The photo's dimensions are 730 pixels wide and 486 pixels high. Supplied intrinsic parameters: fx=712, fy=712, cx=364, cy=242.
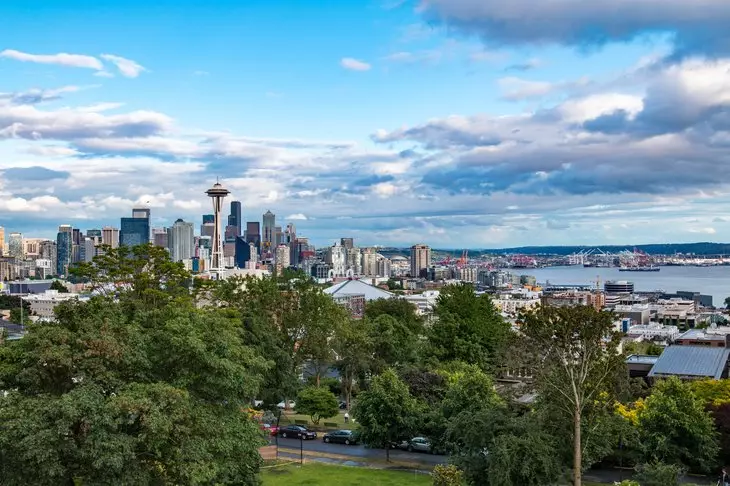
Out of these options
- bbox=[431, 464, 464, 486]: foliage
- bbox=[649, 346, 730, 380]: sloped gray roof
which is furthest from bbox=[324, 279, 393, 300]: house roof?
Answer: bbox=[431, 464, 464, 486]: foliage

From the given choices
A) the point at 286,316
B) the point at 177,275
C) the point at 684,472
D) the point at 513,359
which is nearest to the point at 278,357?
the point at 286,316

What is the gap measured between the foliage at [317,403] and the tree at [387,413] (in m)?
5.98

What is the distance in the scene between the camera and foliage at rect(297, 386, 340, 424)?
34969mm

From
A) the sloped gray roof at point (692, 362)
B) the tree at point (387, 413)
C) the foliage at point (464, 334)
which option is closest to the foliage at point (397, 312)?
the foliage at point (464, 334)

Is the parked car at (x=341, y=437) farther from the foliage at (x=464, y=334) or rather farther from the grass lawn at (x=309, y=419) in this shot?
the foliage at (x=464, y=334)

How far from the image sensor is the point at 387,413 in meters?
28.8

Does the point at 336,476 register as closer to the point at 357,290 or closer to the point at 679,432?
the point at 679,432

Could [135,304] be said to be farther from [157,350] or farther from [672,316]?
[672,316]

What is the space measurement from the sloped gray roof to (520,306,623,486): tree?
16.6 m

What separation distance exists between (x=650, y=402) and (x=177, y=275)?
19.6 meters

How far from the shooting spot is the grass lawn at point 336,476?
82.0ft

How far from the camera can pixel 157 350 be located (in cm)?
1806

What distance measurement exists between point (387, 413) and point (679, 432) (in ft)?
35.5

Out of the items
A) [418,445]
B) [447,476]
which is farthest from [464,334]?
[447,476]
